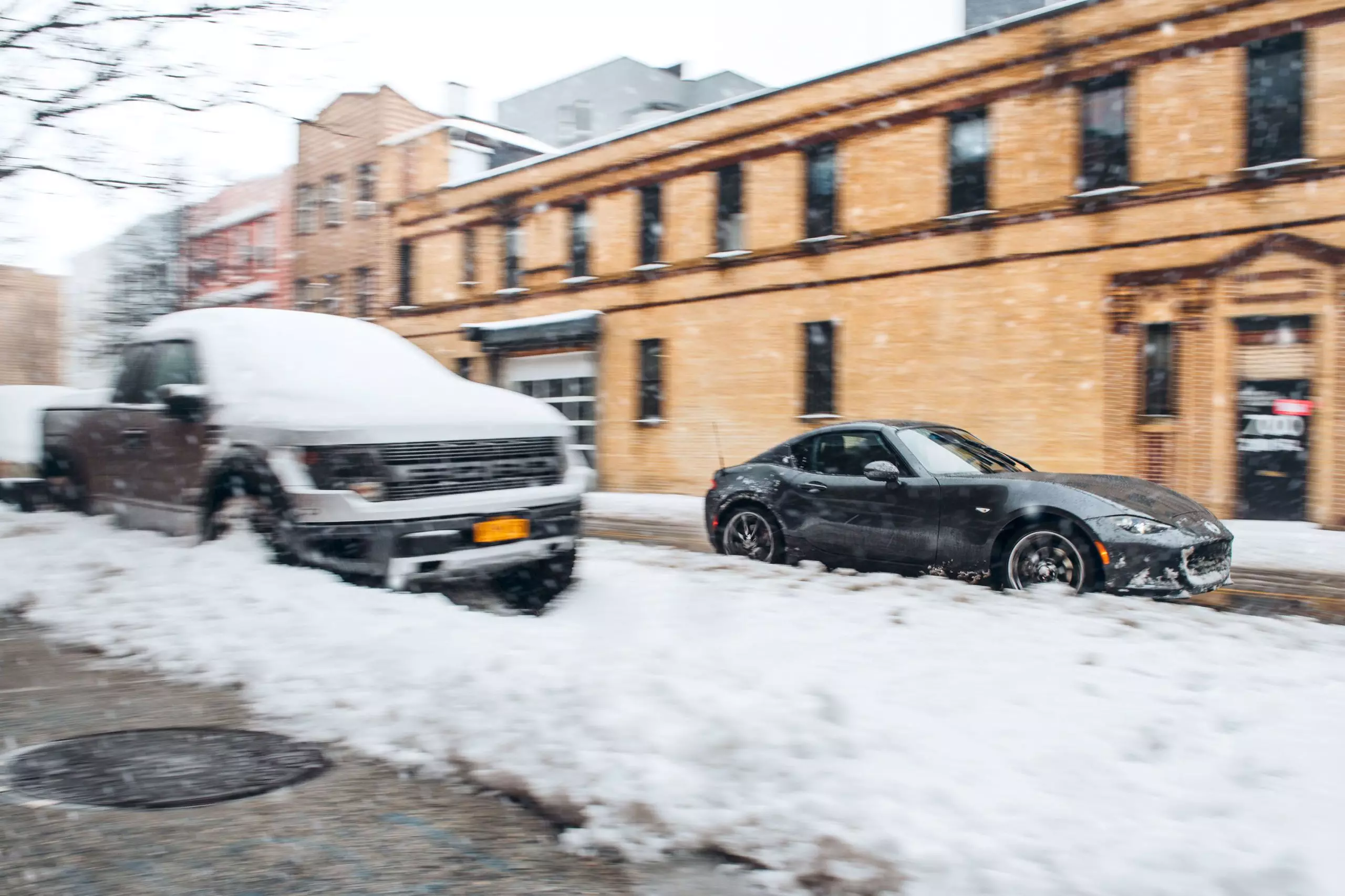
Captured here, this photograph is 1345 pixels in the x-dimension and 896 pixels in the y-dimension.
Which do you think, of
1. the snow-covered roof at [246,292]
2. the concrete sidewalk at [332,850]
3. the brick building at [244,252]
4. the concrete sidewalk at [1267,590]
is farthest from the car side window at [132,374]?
the snow-covered roof at [246,292]

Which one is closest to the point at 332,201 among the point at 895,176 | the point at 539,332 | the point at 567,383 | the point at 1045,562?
the point at 539,332

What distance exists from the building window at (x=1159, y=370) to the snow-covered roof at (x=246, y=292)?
2905cm

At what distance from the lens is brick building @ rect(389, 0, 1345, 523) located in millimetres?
14945

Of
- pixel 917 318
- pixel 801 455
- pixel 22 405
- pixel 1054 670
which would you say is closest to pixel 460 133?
pixel 917 318

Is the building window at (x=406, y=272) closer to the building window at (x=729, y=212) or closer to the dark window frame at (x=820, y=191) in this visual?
the building window at (x=729, y=212)

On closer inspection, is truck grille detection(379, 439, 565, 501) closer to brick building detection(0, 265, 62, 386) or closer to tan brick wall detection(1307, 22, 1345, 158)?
tan brick wall detection(1307, 22, 1345, 158)

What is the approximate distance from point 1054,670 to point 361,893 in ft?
10.1

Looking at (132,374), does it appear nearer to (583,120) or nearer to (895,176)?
(895,176)

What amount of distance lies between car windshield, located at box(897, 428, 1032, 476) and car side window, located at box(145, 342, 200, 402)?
532cm

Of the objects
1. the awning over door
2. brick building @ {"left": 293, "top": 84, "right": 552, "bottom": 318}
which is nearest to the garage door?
the awning over door

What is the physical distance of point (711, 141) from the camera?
2214 cm

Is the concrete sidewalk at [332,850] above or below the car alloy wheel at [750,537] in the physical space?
below

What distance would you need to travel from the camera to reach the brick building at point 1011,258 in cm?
1495

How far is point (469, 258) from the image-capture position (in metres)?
28.3
